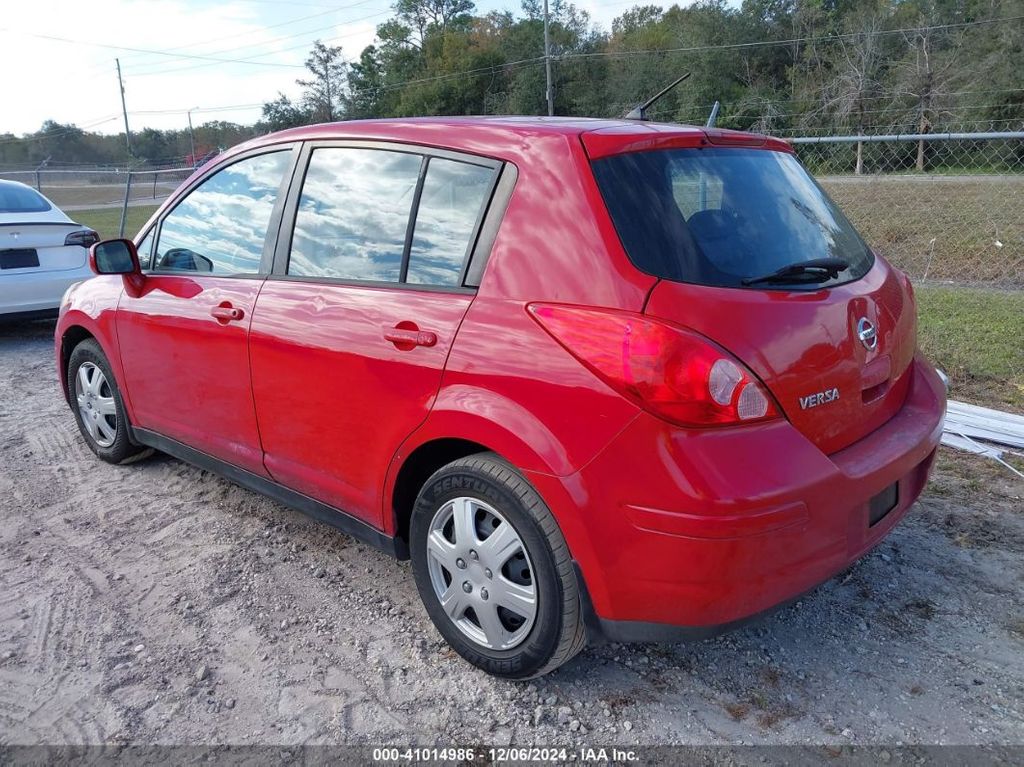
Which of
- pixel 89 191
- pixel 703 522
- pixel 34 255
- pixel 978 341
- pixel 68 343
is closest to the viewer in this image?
pixel 703 522

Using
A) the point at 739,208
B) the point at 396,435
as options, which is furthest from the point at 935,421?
the point at 396,435

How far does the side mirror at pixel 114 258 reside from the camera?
391cm

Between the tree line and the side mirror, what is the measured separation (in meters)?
14.1

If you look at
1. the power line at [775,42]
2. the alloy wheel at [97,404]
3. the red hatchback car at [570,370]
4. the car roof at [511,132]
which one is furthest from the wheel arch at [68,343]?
the power line at [775,42]

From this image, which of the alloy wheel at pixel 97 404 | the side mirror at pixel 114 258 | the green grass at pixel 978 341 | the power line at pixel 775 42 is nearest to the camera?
the side mirror at pixel 114 258

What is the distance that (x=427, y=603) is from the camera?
2.87 meters

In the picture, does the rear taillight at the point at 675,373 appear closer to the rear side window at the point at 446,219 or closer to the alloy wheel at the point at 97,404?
the rear side window at the point at 446,219

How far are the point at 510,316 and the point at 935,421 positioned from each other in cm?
158

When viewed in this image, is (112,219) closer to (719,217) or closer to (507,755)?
(719,217)

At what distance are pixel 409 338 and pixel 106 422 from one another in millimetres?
2762

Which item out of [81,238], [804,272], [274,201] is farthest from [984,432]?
[81,238]

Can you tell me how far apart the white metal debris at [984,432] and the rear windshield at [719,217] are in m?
2.00

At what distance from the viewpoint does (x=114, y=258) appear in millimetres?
3947

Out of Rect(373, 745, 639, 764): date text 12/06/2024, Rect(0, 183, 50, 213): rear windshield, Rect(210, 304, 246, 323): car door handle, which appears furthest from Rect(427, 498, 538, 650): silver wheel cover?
Rect(0, 183, 50, 213): rear windshield
